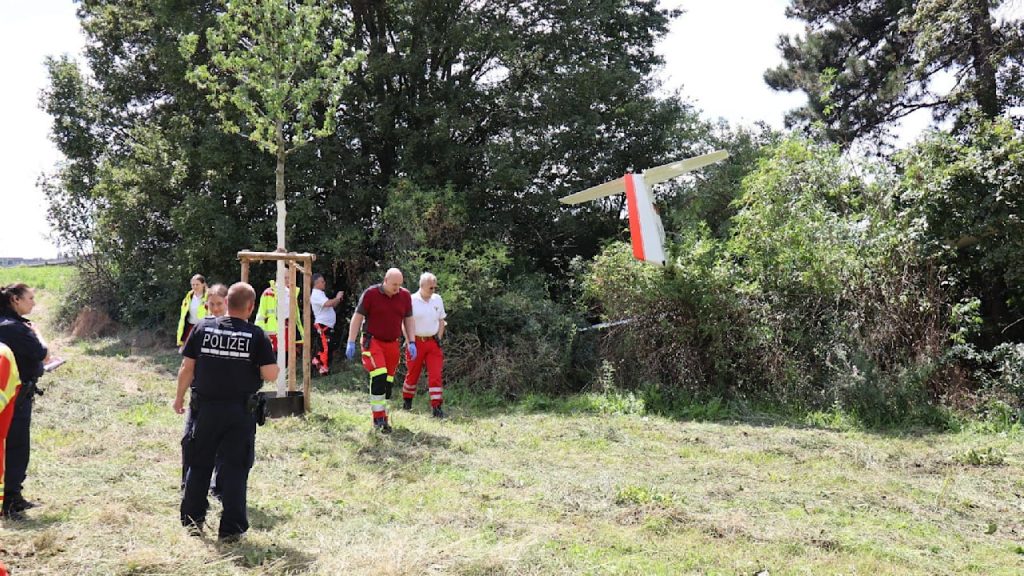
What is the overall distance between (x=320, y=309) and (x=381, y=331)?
4.85 metres

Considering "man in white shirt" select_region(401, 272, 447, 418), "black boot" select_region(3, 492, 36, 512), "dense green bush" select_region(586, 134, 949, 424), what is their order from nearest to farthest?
"black boot" select_region(3, 492, 36, 512) < "man in white shirt" select_region(401, 272, 447, 418) < "dense green bush" select_region(586, 134, 949, 424)

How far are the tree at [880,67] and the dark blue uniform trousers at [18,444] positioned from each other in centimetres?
1427

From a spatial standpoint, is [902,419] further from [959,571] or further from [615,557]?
[615,557]

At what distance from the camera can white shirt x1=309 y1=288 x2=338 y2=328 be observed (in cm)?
1202

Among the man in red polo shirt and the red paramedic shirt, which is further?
the red paramedic shirt

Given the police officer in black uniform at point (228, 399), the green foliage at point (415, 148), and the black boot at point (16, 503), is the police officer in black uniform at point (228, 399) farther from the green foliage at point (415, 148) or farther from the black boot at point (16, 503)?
the green foliage at point (415, 148)

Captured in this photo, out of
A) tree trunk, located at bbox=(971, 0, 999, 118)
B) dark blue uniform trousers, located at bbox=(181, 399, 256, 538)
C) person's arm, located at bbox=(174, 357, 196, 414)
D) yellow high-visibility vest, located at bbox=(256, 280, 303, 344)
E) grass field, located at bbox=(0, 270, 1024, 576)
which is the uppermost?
tree trunk, located at bbox=(971, 0, 999, 118)

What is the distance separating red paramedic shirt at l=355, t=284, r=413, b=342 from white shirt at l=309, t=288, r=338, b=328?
14.8 feet

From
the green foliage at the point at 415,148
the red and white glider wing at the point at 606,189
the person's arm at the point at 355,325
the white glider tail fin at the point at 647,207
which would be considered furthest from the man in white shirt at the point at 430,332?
the green foliage at the point at 415,148

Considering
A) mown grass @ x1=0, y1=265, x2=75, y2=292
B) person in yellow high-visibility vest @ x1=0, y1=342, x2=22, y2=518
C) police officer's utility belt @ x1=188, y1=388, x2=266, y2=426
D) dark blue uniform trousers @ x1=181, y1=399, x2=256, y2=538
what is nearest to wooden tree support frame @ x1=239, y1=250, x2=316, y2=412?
police officer's utility belt @ x1=188, y1=388, x2=266, y2=426

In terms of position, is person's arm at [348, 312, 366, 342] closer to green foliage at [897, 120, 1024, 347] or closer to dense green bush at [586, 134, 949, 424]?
dense green bush at [586, 134, 949, 424]

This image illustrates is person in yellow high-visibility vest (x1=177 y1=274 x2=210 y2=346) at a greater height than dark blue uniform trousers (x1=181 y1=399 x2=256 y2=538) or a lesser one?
greater

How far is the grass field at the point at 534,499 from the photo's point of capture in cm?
400

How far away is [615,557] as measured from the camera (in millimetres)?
4074
